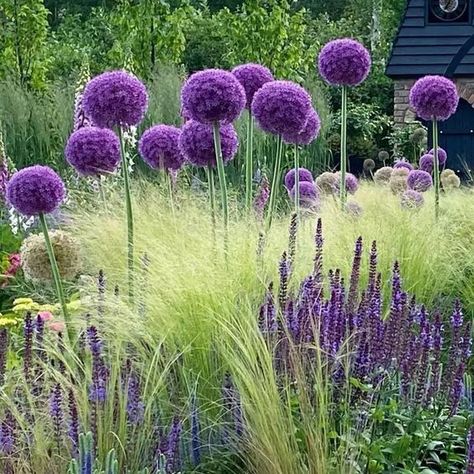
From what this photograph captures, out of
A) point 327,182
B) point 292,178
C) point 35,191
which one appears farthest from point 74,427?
point 327,182

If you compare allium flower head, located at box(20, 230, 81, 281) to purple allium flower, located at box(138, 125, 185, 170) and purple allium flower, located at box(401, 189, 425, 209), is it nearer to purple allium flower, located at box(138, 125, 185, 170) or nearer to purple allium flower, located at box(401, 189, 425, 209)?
purple allium flower, located at box(138, 125, 185, 170)

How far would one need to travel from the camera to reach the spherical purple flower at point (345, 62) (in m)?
4.96

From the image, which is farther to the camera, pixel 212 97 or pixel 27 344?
pixel 212 97

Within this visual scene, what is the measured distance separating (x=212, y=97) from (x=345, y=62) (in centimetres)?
141

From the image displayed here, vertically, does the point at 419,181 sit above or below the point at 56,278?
below

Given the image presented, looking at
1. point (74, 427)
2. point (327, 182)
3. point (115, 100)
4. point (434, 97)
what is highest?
point (115, 100)

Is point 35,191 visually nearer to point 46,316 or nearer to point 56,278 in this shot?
point 56,278

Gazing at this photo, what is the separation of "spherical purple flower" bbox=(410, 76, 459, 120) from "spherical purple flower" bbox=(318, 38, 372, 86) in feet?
1.93

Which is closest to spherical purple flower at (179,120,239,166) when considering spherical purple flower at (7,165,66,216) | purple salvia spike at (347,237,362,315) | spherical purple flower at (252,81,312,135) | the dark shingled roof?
spherical purple flower at (252,81,312,135)

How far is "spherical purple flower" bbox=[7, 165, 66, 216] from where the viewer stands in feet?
11.2

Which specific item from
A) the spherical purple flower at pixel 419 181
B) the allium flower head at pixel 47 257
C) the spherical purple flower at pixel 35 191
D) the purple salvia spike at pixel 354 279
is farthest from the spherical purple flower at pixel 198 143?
the spherical purple flower at pixel 419 181

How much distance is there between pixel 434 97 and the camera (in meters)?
5.50

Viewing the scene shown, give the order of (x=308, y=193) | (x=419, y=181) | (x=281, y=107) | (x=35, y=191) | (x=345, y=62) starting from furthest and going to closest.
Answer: (x=419, y=181), (x=308, y=193), (x=345, y=62), (x=281, y=107), (x=35, y=191)

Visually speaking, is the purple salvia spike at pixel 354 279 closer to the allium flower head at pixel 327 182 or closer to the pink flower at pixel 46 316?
the pink flower at pixel 46 316
